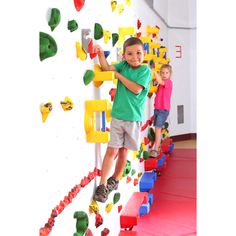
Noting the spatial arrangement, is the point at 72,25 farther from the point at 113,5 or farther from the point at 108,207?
the point at 108,207

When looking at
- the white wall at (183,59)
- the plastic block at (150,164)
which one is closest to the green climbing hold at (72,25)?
the plastic block at (150,164)

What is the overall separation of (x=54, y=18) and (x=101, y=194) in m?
0.77

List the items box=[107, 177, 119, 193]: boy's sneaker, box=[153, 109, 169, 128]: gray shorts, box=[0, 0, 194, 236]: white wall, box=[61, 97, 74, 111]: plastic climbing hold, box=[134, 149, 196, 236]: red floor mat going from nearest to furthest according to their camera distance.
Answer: box=[0, 0, 194, 236]: white wall → box=[61, 97, 74, 111]: plastic climbing hold → box=[107, 177, 119, 193]: boy's sneaker → box=[134, 149, 196, 236]: red floor mat → box=[153, 109, 169, 128]: gray shorts

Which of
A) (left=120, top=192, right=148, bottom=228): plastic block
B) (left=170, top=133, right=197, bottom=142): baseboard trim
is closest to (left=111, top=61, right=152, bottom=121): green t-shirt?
(left=120, top=192, right=148, bottom=228): plastic block

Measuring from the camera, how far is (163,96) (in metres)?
3.32

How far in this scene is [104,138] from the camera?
1401 millimetres

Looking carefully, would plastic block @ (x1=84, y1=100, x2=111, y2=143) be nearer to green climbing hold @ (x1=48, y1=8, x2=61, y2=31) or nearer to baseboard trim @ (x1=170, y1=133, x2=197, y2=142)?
green climbing hold @ (x1=48, y1=8, x2=61, y2=31)

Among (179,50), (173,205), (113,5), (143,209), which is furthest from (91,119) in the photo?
(179,50)

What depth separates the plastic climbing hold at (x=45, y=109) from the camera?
100cm

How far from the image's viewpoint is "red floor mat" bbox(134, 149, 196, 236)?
87.0 inches

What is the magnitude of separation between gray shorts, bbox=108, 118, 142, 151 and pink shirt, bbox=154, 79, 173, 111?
1.61 meters

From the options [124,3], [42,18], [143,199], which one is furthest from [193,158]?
[42,18]
